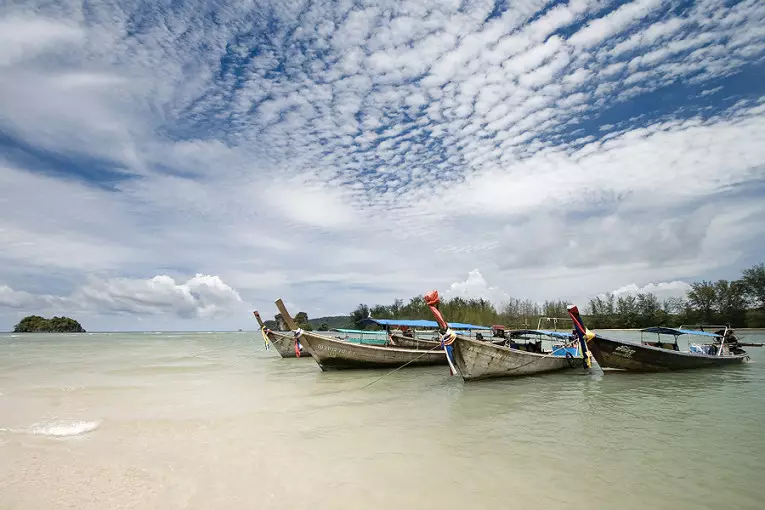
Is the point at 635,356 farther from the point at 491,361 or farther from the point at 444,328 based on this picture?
the point at 444,328

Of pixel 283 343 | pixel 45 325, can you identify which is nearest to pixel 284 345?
pixel 283 343

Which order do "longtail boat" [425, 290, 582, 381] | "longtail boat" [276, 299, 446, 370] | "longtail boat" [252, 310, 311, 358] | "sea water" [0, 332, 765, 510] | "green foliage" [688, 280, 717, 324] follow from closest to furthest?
"sea water" [0, 332, 765, 510] → "longtail boat" [425, 290, 582, 381] → "longtail boat" [276, 299, 446, 370] → "longtail boat" [252, 310, 311, 358] → "green foliage" [688, 280, 717, 324]

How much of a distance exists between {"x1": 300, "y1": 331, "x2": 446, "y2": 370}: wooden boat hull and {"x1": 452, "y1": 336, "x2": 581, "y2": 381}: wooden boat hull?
3339 millimetres

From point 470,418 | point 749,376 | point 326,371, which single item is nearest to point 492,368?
point 470,418

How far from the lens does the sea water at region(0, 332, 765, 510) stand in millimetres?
4866

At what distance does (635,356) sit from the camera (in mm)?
16094

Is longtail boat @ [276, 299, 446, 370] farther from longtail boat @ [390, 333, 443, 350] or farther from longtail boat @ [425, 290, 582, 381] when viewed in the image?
longtail boat @ [425, 290, 582, 381]

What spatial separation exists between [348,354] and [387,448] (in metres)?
11.0

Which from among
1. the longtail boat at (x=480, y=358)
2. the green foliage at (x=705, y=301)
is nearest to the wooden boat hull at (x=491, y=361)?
the longtail boat at (x=480, y=358)

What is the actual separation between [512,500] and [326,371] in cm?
1416

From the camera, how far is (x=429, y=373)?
694 inches

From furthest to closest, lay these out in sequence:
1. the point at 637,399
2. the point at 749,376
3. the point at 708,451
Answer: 1. the point at 749,376
2. the point at 637,399
3. the point at 708,451

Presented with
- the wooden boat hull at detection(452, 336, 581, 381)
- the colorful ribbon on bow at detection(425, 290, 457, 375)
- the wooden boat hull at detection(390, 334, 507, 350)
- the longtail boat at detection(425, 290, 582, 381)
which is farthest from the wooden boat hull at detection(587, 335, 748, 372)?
the colorful ribbon on bow at detection(425, 290, 457, 375)

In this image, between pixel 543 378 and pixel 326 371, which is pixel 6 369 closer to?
pixel 326 371
